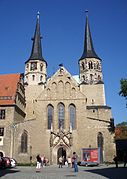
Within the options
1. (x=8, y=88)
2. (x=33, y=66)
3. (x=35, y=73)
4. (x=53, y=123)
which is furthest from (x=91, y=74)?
(x=8, y=88)

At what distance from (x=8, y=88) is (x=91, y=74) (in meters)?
20.1

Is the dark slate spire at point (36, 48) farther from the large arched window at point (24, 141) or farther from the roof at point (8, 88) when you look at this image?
the large arched window at point (24, 141)

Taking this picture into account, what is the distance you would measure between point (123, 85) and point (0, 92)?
65.1 feet

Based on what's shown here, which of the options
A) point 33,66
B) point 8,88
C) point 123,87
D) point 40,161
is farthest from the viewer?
point 33,66

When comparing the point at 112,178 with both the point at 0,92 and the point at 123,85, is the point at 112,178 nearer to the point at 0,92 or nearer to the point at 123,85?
the point at 123,85

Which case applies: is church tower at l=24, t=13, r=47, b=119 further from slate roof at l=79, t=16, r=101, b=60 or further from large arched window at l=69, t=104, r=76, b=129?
large arched window at l=69, t=104, r=76, b=129

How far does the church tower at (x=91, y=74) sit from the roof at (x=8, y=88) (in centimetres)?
1511

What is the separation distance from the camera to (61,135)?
38.8m

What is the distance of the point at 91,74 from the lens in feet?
176

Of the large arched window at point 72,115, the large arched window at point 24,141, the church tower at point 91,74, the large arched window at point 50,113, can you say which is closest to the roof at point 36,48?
the church tower at point 91,74

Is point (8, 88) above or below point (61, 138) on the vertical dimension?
above

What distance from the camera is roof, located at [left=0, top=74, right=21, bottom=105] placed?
38.6 meters

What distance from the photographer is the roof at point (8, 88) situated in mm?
38625

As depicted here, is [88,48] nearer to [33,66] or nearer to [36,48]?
[36,48]
